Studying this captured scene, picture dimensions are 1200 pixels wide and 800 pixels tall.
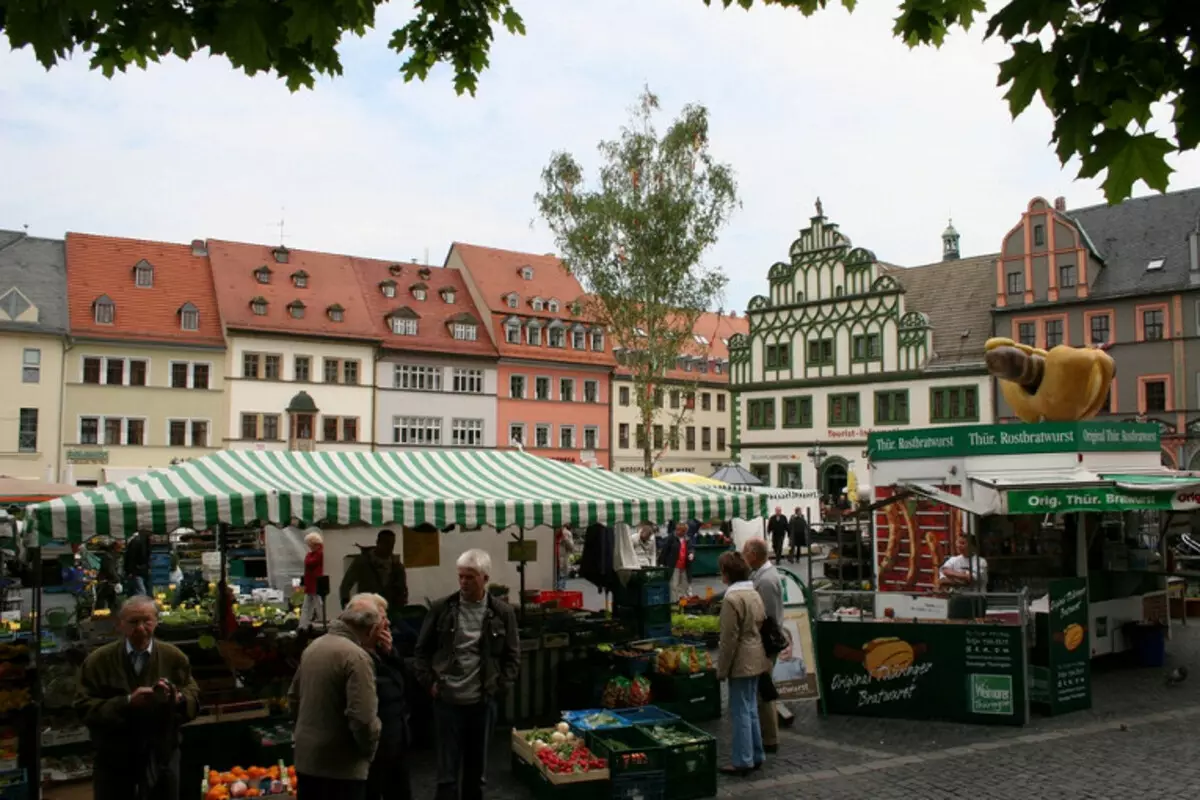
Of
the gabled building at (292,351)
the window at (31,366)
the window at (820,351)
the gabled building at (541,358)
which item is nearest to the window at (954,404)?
the window at (820,351)

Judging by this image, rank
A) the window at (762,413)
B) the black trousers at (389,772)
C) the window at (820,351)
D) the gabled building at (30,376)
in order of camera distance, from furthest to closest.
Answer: the window at (762,413) < the window at (820,351) < the gabled building at (30,376) < the black trousers at (389,772)

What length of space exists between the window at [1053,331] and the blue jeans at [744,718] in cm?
3835

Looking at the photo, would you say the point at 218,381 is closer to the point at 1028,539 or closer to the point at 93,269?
the point at 93,269

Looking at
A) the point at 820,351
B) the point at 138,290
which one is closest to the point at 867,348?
the point at 820,351

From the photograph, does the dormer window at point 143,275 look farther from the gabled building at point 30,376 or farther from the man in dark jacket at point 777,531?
the man in dark jacket at point 777,531

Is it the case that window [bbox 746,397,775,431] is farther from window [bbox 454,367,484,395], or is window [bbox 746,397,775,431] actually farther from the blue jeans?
the blue jeans

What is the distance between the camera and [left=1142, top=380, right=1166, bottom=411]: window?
130ft

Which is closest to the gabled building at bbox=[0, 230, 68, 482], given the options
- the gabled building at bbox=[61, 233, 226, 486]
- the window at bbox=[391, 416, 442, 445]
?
the gabled building at bbox=[61, 233, 226, 486]

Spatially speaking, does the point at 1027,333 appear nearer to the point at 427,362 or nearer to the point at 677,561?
the point at 427,362

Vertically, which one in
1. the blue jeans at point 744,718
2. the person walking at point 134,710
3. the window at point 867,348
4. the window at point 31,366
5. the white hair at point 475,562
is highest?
the window at point 867,348

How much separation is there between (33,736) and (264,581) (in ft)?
48.9

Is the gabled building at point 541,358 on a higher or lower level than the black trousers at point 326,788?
higher

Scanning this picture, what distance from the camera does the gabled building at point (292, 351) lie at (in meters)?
43.8

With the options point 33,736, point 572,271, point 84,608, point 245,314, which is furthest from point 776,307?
point 33,736
